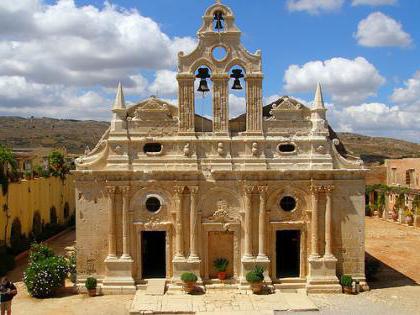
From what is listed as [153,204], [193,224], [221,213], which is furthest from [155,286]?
[221,213]

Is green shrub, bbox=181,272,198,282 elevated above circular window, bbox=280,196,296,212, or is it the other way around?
circular window, bbox=280,196,296,212

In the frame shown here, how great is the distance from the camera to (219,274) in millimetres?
22672

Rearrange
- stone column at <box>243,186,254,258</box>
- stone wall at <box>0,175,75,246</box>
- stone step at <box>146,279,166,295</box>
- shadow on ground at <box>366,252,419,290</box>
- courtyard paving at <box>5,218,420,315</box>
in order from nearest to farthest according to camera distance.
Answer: courtyard paving at <box>5,218,420,315</box>, stone step at <box>146,279,166,295</box>, stone column at <box>243,186,254,258</box>, shadow on ground at <box>366,252,419,290</box>, stone wall at <box>0,175,75,246</box>

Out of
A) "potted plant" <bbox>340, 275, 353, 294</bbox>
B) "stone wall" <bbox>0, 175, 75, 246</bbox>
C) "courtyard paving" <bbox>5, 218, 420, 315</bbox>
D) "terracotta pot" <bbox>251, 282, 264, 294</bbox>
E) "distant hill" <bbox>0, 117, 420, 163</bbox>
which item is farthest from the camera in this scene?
"distant hill" <bbox>0, 117, 420, 163</bbox>

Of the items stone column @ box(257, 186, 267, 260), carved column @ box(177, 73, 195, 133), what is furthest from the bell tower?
stone column @ box(257, 186, 267, 260)

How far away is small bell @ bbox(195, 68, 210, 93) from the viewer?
23375 millimetres

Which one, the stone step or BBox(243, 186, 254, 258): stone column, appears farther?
BBox(243, 186, 254, 258): stone column

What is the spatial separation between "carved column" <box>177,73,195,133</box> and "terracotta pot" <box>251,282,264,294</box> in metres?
7.36

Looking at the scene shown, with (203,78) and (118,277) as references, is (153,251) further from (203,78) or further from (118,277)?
(203,78)

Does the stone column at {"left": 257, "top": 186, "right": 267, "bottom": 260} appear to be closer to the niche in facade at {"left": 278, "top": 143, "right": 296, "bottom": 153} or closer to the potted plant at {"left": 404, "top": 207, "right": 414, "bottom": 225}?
the niche in facade at {"left": 278, "top": 143, "right": 296, "bottom": 153}

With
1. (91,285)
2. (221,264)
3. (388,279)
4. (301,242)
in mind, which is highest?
(301,242)

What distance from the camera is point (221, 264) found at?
74.4 feet

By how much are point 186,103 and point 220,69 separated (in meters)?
2.21

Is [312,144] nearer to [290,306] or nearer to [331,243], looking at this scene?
[331,243]
